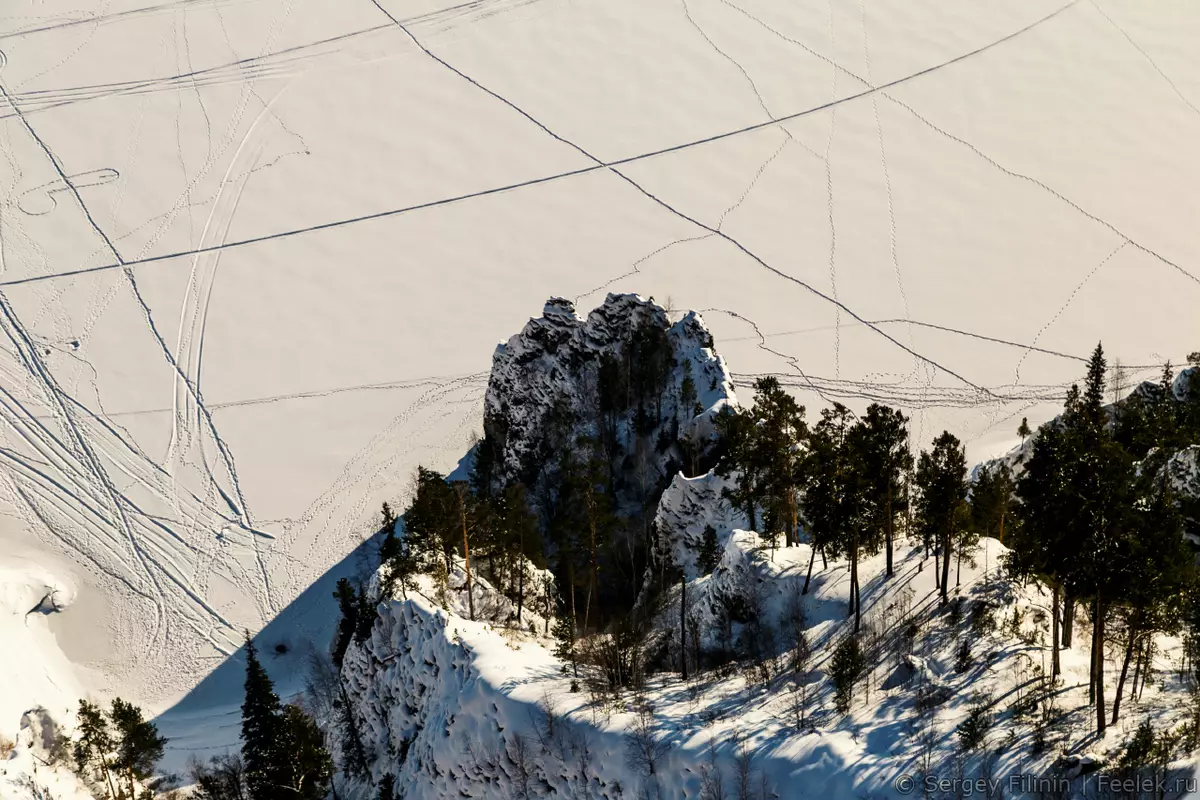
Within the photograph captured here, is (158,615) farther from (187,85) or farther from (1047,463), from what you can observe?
(187,85)

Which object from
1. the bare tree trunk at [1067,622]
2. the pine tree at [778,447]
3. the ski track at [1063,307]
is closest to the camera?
the bare tree trunk at [1067,622]

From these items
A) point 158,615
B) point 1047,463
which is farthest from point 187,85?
point 1047,463

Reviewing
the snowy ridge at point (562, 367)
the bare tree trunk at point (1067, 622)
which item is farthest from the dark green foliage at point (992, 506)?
the snowy ridge at point (562, 367)

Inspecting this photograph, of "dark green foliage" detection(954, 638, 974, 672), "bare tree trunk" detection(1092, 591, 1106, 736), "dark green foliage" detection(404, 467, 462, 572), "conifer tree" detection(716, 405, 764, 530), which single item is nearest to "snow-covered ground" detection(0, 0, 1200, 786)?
"dark green foliage" detection(404, 467, 462, 572)

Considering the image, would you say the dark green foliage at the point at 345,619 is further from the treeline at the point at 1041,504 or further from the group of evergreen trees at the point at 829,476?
the group of evergreen trees at the point at 829,476

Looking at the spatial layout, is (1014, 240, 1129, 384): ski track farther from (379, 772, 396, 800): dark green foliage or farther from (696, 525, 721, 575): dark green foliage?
(379, 772, 396, 800): dark green foliage

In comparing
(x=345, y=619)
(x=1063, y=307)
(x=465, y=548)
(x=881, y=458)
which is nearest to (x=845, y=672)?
(x=881, y=458)
